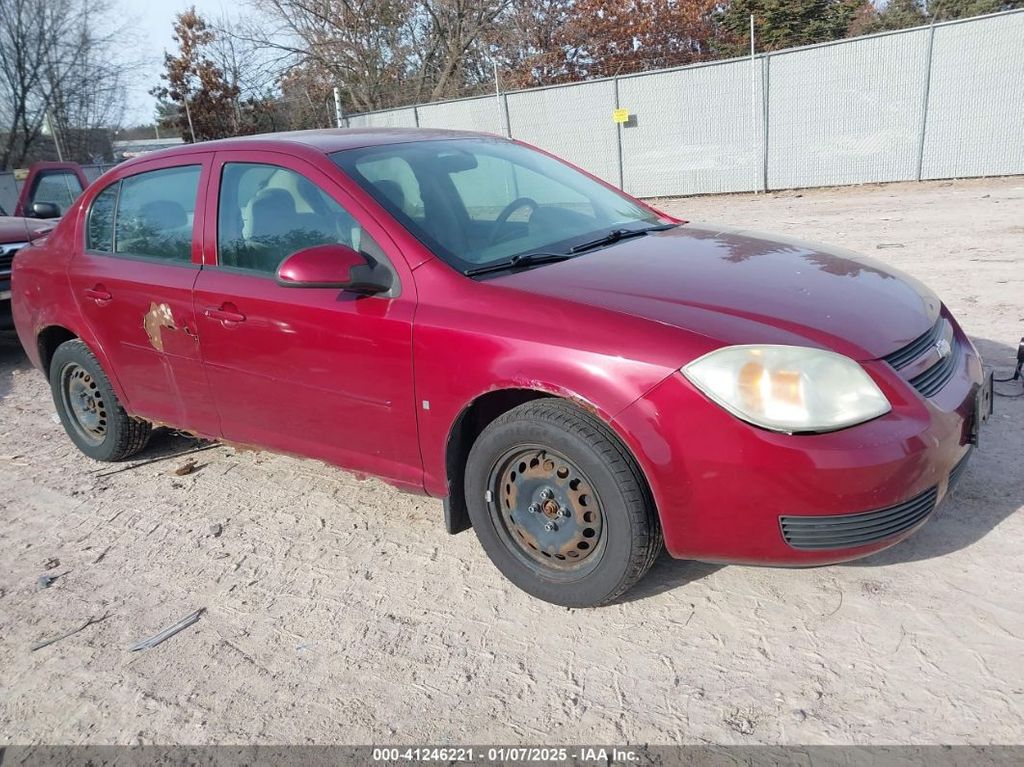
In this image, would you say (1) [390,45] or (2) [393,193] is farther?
(1) [390,45]

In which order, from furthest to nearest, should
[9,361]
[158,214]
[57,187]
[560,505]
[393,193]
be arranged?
[57,187] → [9,361] → [158,214] → [393,193] → [560,505]

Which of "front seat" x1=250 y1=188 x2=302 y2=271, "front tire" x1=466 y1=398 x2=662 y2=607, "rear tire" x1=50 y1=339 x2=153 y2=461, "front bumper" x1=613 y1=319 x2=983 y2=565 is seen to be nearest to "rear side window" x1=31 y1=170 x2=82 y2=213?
"rear tire" x1=50 y1=339 x2=153 y2=461

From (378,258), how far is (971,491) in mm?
2620

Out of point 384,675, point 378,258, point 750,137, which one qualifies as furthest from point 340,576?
point 750,137

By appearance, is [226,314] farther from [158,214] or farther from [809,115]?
[809,115]

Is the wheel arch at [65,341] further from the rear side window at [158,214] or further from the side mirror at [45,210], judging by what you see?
the side mirror at [45,210]

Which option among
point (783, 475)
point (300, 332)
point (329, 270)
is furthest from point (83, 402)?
point (783, 475)

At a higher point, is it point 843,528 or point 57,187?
point 57,187

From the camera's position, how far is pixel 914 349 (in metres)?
2.65

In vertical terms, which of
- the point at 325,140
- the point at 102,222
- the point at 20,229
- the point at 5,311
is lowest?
the point at 5,311

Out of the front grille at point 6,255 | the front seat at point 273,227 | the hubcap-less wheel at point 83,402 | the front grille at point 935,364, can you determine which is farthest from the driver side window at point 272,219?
the front grille at point 6,255

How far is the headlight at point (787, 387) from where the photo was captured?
234 centimetres

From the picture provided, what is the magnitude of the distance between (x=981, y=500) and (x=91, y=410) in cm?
463

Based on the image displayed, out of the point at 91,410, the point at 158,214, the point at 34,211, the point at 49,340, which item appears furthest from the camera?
the point at 34,211
